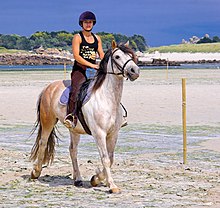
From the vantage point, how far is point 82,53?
9.34m

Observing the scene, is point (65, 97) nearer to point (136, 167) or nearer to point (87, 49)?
point (87, 49)

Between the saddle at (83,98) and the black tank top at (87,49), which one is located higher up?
the black tank top at (87,49)

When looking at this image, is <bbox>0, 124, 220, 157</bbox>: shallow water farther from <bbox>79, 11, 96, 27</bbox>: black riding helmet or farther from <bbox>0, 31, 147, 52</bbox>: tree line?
<bbox>0, 31, 147, 52</bbox>: tree line

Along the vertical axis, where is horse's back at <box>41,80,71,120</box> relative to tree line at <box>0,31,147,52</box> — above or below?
below

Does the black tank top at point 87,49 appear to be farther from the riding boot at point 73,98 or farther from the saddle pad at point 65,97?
the saddle pad at point 65,97

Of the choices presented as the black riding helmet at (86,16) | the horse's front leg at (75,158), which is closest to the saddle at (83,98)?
the horse's front leg at (75,158)

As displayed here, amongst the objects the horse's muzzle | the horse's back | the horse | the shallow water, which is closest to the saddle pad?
the horse's back

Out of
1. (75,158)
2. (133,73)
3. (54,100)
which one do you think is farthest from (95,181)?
(133,73)

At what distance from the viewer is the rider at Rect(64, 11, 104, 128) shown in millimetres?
9281

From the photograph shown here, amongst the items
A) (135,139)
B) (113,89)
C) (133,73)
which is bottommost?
(135,139)

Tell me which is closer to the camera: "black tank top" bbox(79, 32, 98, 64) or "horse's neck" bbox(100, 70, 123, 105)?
"horse's neck" bbox(100, 70, 123, 105)

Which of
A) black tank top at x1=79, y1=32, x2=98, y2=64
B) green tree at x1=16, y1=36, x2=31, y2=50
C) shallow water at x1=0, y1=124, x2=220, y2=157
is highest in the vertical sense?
green tree at x1=16, y1=36, x2=31, y2=50

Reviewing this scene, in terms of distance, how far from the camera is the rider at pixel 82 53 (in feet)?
30.5

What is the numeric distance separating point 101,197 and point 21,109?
14.3 metres
